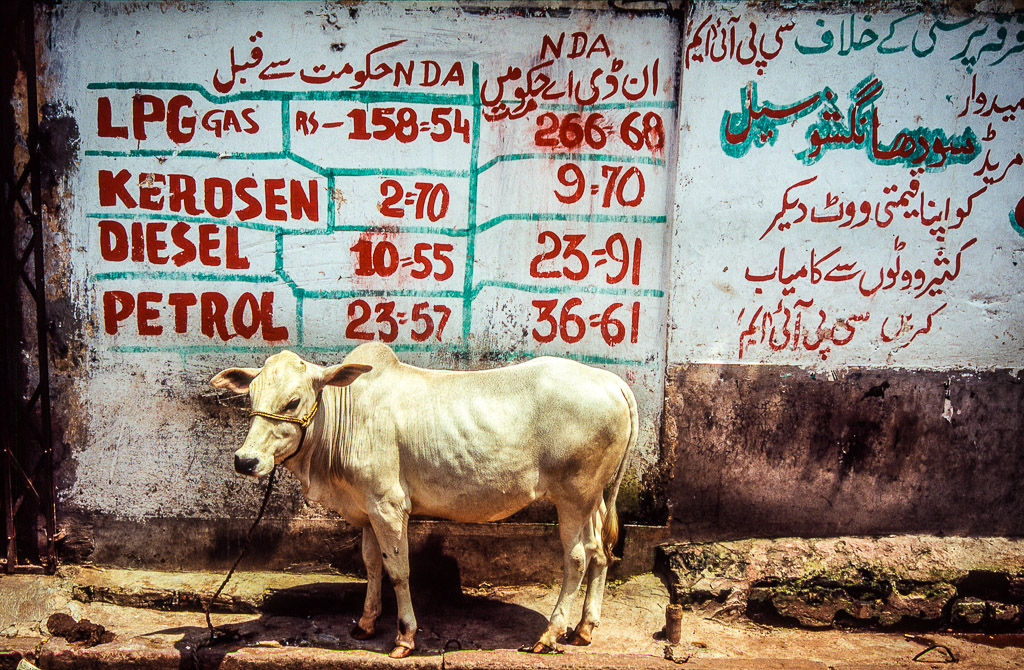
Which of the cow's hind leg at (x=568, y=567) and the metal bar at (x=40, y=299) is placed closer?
the cow's hind leg at (x=568, y=567)

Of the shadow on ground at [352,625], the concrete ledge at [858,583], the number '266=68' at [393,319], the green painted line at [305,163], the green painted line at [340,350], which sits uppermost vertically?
the green painted line at [305,163]

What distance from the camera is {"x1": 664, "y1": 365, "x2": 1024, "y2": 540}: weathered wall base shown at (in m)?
4.89

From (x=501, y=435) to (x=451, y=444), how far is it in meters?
0.27

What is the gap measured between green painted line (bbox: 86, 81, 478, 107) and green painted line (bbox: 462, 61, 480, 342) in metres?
0.11

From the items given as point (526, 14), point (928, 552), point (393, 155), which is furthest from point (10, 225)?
point (928, 552)

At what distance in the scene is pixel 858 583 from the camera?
15.2 ft

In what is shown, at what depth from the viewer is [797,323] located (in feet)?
15.9

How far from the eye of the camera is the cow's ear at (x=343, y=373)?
3.92 m

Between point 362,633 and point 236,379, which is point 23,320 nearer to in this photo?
point 236,379

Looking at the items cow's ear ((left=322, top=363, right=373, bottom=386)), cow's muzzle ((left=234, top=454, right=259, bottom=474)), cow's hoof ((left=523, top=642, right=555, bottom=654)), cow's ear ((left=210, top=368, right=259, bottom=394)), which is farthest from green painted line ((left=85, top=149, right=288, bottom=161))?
cow's hoof ((left=523, top=642, right=555, bottom=654))

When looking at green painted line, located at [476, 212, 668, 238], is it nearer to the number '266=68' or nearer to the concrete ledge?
the number '266=68'

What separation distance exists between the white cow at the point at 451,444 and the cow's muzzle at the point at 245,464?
0.23m

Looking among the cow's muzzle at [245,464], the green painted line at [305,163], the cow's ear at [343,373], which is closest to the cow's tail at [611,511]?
the cow's ear at [343,373]

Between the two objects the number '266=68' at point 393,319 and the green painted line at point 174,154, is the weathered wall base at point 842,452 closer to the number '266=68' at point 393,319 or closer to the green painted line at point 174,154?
the number '266=68' at point 393,319
